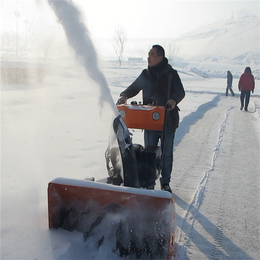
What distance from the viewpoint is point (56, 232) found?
296cm

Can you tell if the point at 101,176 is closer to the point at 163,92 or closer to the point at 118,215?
the point at 163,92

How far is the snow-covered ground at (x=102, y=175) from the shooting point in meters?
2.97

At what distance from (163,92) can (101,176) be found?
158 cm

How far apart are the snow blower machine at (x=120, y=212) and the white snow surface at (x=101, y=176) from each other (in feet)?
0.37

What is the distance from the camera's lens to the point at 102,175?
4.75 m

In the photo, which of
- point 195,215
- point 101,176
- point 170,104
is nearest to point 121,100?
point 170,104

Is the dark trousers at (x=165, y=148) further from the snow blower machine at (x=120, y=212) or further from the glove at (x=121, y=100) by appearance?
A: the snow blower machine at (x=120, y=212)

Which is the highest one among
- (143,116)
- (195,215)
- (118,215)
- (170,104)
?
(170,104)

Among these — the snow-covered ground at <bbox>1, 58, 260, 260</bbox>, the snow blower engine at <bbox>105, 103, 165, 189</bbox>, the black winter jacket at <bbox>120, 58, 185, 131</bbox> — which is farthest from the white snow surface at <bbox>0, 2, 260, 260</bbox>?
the black winter jacket at <bbox>120, 58, 185, 131</bbox>

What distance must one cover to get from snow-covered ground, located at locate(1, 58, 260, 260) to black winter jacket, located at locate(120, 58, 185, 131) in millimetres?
517

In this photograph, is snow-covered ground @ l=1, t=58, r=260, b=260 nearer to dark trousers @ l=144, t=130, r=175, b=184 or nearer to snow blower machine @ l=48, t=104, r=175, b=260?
snow blower machine @ l=48, t=104, r=175, b=260

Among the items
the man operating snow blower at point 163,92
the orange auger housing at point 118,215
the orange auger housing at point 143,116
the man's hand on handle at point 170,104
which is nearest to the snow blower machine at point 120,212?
the orange auger housing at point 118,215

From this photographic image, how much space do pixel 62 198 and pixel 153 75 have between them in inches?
71.3

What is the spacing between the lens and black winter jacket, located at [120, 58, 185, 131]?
12.4 ft
